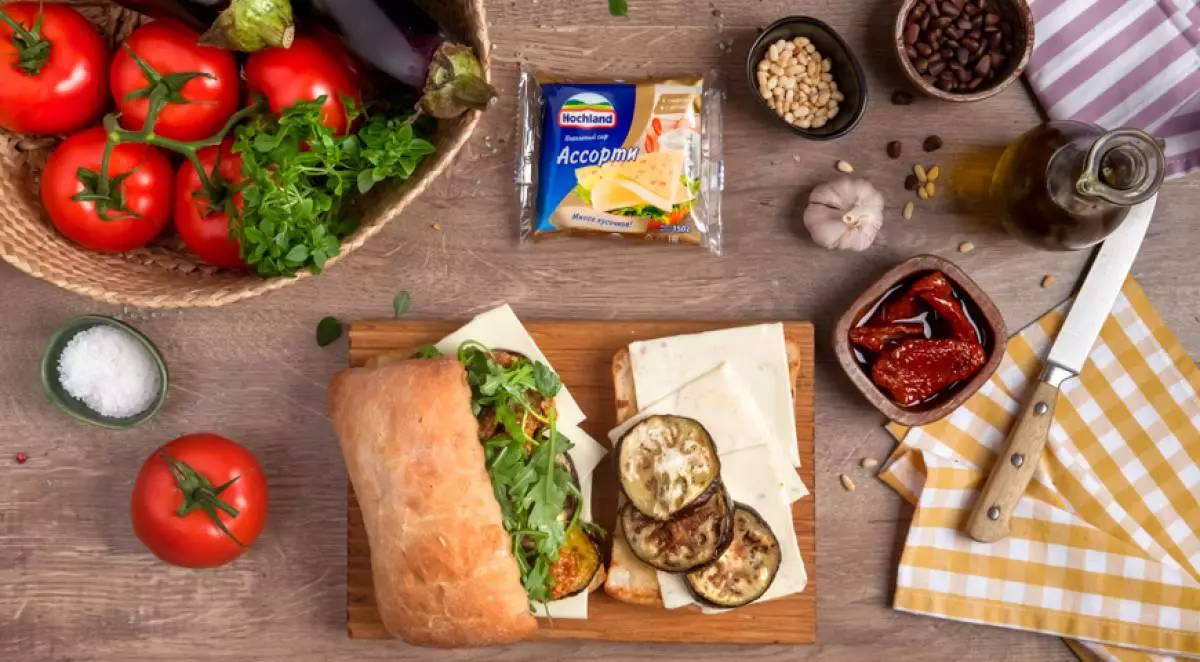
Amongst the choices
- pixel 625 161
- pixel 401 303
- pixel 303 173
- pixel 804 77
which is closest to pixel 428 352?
pixel 401 303

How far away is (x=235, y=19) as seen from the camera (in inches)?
53.5

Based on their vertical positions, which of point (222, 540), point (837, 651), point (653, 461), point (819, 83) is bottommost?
point (837, 651)

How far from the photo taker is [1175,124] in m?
1.75

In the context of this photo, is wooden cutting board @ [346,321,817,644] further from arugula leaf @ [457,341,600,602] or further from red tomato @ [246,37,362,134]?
red tomato @ [246,37,362,134]

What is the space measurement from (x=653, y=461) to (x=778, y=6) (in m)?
0.88

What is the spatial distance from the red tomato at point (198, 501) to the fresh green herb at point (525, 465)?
43 centimetres

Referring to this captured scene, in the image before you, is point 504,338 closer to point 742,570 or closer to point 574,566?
point 574,566

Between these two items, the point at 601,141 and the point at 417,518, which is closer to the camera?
the point at 417,518

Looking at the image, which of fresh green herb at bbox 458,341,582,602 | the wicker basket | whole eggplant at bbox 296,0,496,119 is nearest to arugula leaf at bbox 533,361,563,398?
fresh green herb at bbox 458,341,582,602

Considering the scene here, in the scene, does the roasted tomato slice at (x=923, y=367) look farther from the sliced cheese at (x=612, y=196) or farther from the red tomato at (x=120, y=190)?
the red tomato at (x=120, y=190)

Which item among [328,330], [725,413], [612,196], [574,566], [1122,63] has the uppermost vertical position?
[1122,63]

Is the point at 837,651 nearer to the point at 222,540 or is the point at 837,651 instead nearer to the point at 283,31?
the point at 222,540

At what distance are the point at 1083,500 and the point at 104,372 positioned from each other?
1821 mm

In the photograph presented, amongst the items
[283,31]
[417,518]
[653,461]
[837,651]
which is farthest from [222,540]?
[837,651]
